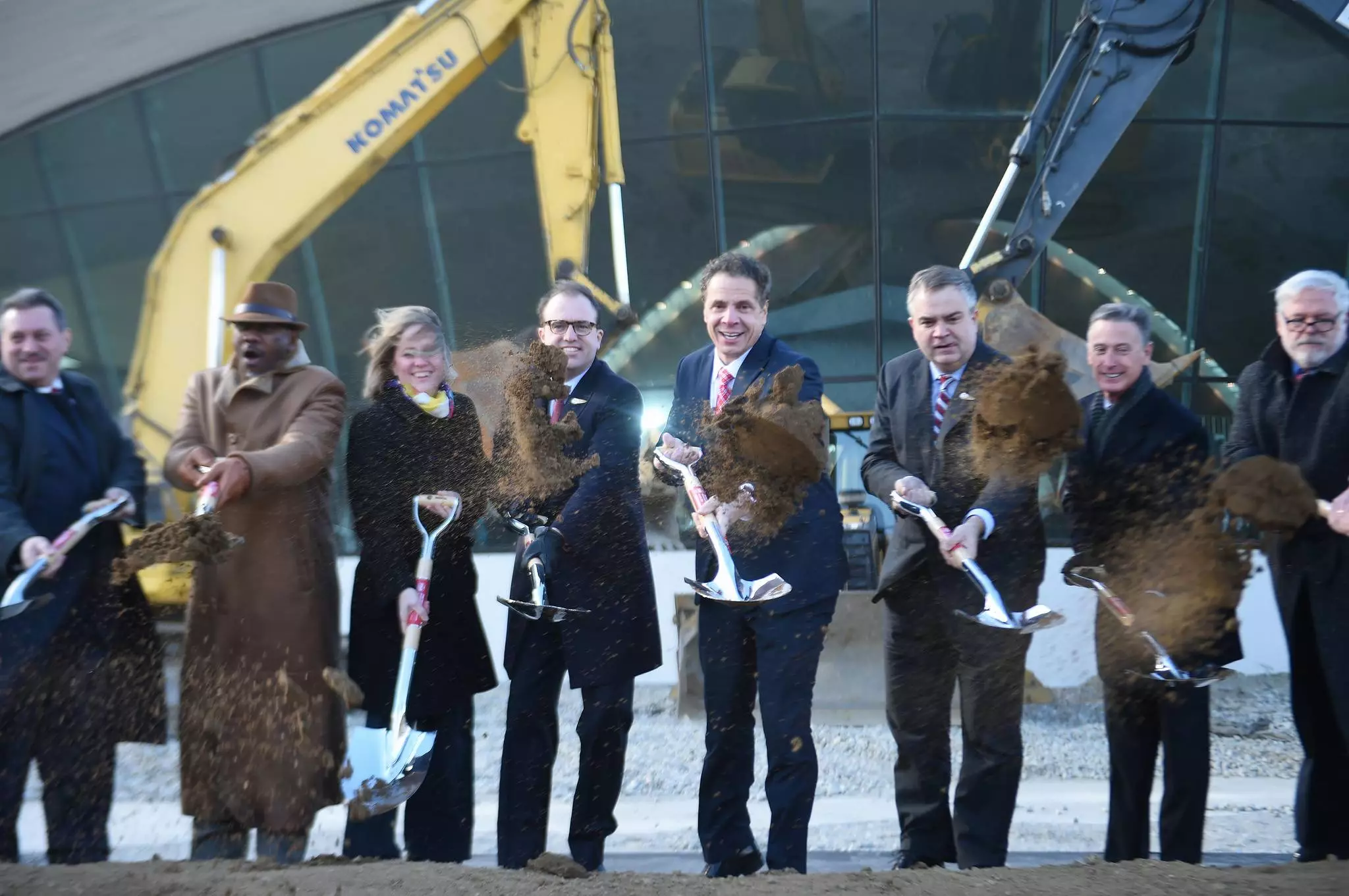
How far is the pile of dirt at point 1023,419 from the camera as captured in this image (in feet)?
14.0

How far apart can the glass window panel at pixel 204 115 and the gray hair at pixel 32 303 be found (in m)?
8.63

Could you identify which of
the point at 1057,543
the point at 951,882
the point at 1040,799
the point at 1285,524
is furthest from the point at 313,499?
the point at 1057,543

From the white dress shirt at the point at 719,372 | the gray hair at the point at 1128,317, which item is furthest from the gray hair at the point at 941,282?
the white dress shirt at the point at 719,372

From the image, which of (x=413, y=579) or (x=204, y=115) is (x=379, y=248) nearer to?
(x=204, y=115)

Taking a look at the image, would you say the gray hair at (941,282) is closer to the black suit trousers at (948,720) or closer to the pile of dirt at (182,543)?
the black suit trousers at (948,720)

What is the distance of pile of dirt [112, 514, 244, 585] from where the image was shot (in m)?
3.97

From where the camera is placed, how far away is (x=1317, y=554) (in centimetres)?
405

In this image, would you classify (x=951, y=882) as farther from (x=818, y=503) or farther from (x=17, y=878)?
(x=17, y=878)

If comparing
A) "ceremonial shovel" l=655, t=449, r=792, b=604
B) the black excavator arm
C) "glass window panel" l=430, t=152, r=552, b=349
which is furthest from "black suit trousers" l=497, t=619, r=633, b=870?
"glass window panel" l=430, t=152, r=552, b=349

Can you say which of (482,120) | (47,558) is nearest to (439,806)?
(47,558)

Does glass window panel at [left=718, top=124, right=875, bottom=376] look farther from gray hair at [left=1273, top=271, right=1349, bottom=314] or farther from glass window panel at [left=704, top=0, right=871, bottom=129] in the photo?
gray hair at [left=1273, top=271, right=1349, bottom=314]

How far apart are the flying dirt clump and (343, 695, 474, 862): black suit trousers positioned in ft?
2.48

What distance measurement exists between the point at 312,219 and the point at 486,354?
246 centimetres

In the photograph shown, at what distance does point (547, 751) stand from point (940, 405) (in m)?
1.76
